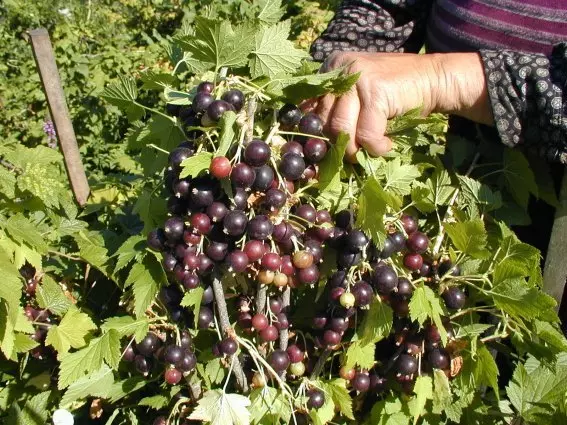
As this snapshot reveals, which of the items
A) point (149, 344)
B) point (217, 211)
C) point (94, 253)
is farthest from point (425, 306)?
point (94, 253)

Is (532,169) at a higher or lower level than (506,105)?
lower

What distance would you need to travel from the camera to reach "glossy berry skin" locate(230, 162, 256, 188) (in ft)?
3.48

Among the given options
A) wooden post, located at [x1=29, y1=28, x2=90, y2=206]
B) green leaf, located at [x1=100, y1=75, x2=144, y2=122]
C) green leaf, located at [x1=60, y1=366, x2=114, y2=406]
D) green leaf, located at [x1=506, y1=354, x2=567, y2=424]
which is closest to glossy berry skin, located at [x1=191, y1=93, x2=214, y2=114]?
green leaf, located at [x1=100, y1=75, x2=144, y2=122]

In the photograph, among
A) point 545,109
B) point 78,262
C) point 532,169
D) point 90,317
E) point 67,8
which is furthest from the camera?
point 67,8

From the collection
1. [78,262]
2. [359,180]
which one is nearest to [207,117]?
[359,180]

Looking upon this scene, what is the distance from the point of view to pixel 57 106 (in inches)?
110

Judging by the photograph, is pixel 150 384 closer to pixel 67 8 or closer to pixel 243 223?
pixel 243 223

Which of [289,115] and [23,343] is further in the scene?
[23,343]

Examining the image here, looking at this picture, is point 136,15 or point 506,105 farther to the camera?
point 136,15

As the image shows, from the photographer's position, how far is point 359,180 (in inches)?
50.7

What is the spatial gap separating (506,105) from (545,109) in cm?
9

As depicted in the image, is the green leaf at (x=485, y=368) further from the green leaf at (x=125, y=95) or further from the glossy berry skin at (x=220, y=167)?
the green leaf at (x=125, y=95)

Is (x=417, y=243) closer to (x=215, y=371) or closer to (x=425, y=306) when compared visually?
(x=425, y=306)

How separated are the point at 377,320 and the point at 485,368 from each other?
13.0 inches
